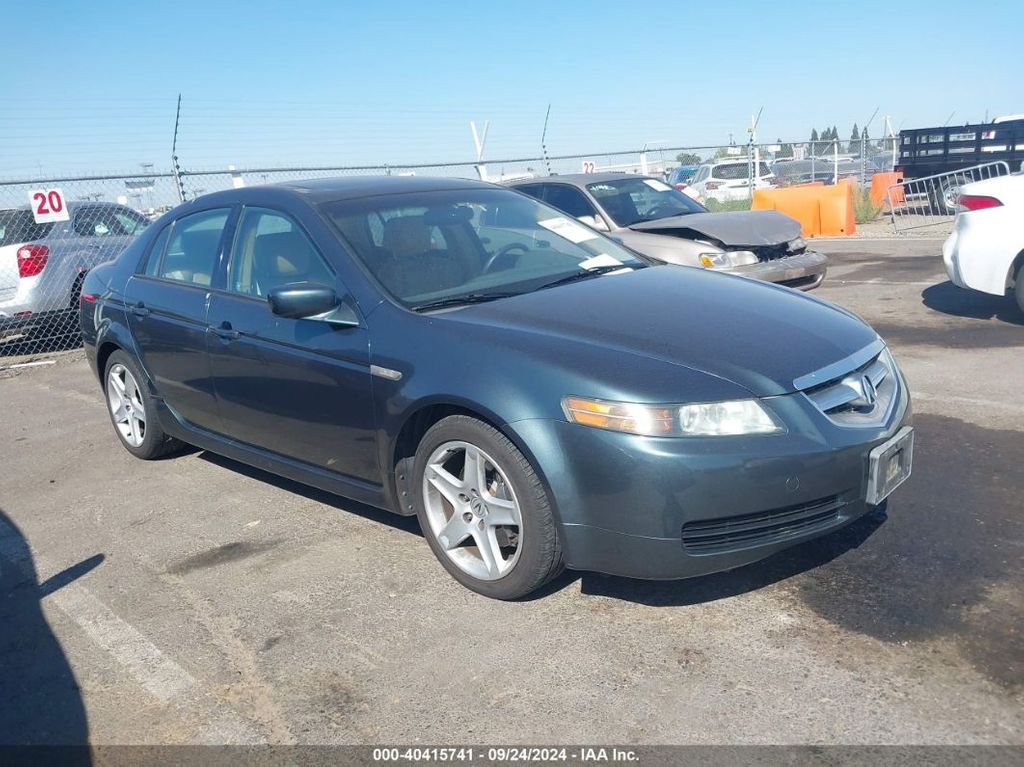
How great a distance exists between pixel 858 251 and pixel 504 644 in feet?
Answer: 38.0

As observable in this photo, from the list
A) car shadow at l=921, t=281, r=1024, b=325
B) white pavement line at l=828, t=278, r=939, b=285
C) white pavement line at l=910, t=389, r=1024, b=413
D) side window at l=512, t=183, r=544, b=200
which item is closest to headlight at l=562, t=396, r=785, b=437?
white pavement line at l=910, t=389, r=1024, b=413

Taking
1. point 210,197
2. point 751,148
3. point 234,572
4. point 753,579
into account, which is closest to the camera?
point 753,579

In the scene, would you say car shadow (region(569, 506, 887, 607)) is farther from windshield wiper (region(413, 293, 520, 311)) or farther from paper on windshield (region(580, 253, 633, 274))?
paper on windshield (region(580, 253, 633, 274))

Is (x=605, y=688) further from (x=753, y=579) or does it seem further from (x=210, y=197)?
(x=210, y=197)

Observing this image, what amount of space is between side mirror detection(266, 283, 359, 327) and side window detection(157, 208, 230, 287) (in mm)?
1108

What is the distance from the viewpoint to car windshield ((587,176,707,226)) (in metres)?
9.32

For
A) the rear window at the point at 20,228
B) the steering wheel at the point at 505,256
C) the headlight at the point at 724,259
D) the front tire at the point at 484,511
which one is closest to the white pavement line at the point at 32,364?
the rear window at the point at 20,228

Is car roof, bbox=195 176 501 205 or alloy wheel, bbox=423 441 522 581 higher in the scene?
car roof, bbox=195 176 501 205

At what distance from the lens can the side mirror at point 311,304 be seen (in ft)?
12.4

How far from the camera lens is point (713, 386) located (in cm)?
314

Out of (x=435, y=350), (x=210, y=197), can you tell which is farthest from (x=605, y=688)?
(x=210, y=197)

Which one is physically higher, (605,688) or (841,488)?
(841,488)

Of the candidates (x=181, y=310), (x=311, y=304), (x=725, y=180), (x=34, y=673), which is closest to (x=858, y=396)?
(x=311, y=304)

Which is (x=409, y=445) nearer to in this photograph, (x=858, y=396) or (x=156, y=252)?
(x=858, y=396)
